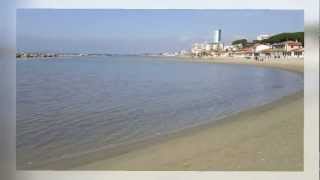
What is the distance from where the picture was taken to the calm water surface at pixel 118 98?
4.54 feet

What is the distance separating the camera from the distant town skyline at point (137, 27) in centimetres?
139

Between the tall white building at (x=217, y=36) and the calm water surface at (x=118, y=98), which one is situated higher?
the tall white building at (x=217, y=36)

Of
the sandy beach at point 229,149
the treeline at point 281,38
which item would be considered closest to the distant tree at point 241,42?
the treeline at point 281,38

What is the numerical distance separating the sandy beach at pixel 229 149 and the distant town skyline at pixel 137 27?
0.16 meters

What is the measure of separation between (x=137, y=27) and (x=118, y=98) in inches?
8.9

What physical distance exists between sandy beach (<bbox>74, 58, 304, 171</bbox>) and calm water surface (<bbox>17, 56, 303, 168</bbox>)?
0.04 m

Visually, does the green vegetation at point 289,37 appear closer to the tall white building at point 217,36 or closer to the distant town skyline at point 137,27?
the distant town skyline at point 137,27

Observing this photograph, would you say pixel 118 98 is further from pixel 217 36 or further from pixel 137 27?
pixel 217 36

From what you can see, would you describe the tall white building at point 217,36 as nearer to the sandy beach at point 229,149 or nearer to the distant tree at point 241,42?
the distant tree at point 241,42

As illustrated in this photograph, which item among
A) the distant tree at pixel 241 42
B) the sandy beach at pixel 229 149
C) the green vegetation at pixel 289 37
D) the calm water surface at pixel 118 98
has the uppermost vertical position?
the green vegetation at pixel 289 37

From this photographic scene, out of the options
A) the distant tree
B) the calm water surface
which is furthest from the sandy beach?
the distant tree

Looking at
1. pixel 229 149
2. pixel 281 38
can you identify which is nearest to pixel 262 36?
pixel 281 38

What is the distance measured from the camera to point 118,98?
140cm

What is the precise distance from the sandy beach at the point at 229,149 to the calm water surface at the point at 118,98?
0.11ft
